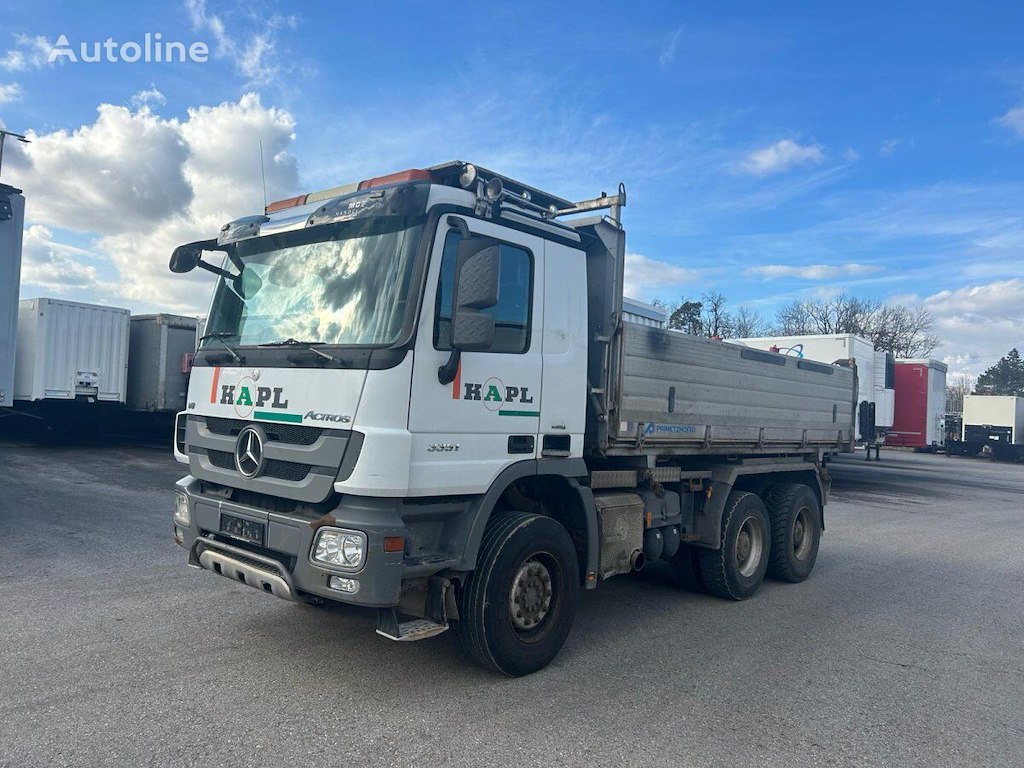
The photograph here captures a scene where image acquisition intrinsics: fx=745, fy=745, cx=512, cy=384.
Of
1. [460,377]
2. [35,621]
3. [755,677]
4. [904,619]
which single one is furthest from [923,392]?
[35,621]

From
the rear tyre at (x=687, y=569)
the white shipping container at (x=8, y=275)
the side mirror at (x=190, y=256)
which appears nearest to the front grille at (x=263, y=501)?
the side mirror at (x=190, y=256)

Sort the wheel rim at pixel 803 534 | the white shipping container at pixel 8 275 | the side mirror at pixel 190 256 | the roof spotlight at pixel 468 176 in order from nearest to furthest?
the roof spotlight at pixel 468 176
the side mirror at pixel 190 256
the wheel rim at pixel 803 534
the white shipping container at pixel 8 275

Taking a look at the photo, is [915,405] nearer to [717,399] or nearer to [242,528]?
[717,399]

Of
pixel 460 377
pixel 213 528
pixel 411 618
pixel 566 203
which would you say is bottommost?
pixel 411 618

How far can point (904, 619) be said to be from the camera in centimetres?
654

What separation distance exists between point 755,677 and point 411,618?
91.9 inches

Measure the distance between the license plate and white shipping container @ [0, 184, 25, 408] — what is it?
5916 mm

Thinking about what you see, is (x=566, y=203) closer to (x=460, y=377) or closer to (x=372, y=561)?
(x=460, y=377)

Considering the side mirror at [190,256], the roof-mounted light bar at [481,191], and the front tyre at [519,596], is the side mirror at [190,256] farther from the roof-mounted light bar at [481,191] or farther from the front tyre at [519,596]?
the front tyre at [519,596]

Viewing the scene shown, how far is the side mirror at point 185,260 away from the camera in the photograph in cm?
536

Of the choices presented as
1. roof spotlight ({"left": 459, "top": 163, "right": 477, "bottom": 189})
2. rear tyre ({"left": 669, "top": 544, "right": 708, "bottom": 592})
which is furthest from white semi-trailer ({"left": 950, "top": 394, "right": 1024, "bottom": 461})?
roof spotlight ({"left": 459, "top": 163, "right": 477, "bottom": 189})

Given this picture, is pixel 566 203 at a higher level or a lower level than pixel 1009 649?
higher

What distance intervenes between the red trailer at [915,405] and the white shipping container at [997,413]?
57.4 ft

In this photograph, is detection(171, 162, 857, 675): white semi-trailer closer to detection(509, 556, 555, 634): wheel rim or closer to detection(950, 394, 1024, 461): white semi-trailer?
detection(509, 556, 555, 634): wheel rim
